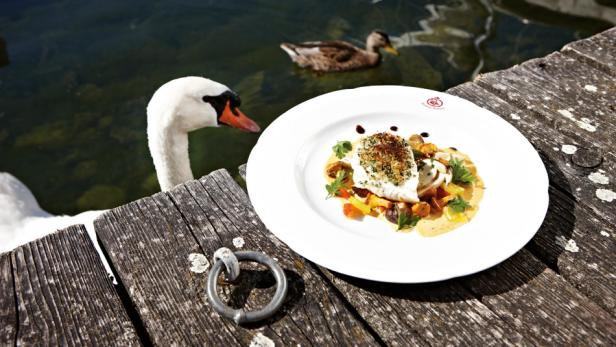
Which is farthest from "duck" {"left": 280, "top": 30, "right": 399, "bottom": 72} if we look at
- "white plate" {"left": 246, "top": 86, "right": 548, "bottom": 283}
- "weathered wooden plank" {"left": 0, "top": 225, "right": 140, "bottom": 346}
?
"weathered wooden plank" {"left": 0, "top": 225, "right": 140, "bottom": 346}

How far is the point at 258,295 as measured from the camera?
1915 mm

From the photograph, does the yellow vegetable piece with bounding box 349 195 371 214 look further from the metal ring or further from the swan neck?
the swan neck

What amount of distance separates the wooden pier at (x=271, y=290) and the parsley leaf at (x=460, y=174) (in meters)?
0.35

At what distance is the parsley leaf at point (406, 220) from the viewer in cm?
206

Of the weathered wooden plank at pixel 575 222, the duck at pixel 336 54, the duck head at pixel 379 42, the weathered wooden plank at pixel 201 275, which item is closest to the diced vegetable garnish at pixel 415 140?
the weathered wooden plank at pixel 575 222

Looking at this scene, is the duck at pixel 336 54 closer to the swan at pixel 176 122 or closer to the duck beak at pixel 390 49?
the duck beak at pixel 390 49

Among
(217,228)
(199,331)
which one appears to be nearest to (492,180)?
(217,228)

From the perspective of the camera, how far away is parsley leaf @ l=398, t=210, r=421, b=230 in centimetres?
206

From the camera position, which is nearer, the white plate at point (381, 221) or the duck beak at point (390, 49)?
the white plate at point (381, 221)

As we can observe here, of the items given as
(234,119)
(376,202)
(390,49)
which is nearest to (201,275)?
(376,202)

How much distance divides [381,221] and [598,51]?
6.93ft

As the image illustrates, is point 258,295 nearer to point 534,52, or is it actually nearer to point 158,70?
point 158,70

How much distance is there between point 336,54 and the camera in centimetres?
902

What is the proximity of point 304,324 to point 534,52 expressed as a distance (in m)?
8.76
